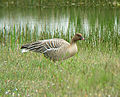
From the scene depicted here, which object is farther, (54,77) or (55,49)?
(55,49)

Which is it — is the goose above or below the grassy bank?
below

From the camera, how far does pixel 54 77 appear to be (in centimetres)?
636

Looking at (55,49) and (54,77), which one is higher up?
(55,49)

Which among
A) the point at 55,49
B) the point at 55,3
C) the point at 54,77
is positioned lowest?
the point at 54,77

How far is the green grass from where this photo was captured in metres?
4.56

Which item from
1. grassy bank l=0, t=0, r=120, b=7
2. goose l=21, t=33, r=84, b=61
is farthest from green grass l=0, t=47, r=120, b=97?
grassy bank l=0, t=0, r=120, b=7

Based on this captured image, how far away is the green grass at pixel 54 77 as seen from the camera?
4.56 meters

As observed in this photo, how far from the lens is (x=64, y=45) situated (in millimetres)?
8289

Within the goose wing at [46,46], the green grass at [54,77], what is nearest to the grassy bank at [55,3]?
the green grass at [54,77]

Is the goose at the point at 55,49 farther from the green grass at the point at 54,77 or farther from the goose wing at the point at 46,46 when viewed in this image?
the green grass at the point at 54,77

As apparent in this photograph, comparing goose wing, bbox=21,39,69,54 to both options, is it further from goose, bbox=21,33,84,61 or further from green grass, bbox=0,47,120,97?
green grass, bbox=0,47,120,97

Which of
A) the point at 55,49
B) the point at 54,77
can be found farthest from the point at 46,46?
the point at 54,77

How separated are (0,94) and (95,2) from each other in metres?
21.1

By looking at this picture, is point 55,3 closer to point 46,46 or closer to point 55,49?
point 46,46
